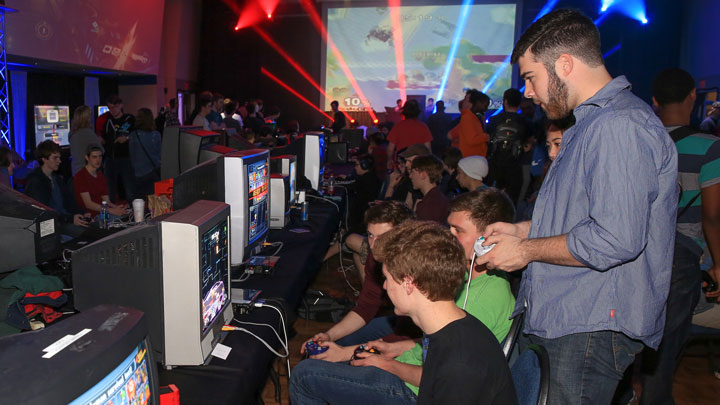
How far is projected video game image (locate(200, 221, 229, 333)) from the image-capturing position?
1.58m

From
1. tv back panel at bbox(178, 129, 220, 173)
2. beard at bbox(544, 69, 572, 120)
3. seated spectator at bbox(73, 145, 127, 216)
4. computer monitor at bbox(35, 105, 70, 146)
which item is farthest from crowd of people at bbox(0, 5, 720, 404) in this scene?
computer monitor at bbox(35, 105, 70, 146)

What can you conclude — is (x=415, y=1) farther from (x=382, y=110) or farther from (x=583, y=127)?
(x=583, y=127)

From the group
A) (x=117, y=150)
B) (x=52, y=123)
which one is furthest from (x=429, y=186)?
(x=52, y=123)

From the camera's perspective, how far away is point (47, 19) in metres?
6.98

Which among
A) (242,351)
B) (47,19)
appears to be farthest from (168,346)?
(47,19)

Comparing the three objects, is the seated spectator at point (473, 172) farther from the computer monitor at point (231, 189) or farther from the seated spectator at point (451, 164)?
the computer monitor at point (231, 189)

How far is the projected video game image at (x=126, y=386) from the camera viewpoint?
806 mm

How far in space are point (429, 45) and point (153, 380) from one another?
1165 centimetres

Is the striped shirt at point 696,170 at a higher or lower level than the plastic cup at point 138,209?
higher

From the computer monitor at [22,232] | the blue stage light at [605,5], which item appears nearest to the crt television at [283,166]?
the computer monitor at [22,232]

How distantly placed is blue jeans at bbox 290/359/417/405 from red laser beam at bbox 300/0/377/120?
1092 centimetres

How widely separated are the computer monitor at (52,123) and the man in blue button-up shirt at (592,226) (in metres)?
8.69

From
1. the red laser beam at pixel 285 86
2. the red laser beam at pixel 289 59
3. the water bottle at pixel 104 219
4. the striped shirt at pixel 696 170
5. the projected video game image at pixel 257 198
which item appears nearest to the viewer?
the striped shirt at pixel 696 170

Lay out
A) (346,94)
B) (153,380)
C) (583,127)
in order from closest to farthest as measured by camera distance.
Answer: (153,380) → (583,127) → (346,94)
